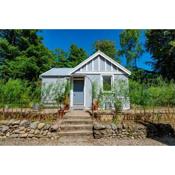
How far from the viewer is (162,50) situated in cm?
1683

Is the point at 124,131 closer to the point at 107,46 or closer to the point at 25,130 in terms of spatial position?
the point at 25,130

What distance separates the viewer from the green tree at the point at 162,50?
52.4ft

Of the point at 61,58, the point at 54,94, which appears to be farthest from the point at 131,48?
the point at 54,94

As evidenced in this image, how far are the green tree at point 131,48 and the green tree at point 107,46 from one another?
682 mm

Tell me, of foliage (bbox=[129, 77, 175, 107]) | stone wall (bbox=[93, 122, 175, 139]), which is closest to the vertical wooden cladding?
foliage (bbox=[129, 77, 175, 107])

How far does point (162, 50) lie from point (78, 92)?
27.5ft

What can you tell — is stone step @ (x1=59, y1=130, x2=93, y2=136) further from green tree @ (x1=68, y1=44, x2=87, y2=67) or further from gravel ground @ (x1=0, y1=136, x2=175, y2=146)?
green tree @ (x1=68, y1=44, x2=87, y2=67)

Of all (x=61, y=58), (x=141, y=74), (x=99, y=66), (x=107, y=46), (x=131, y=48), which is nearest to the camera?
(x=99, y=66)

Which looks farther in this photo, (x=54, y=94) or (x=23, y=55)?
(x=23, y=55)

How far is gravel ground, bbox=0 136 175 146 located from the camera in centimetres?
540

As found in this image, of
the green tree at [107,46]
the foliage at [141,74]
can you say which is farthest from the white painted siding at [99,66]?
the foliage at [141,74]

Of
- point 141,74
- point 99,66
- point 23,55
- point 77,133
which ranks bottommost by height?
point 77,133

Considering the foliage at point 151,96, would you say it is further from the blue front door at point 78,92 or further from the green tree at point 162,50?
the green tree at point 162,50
